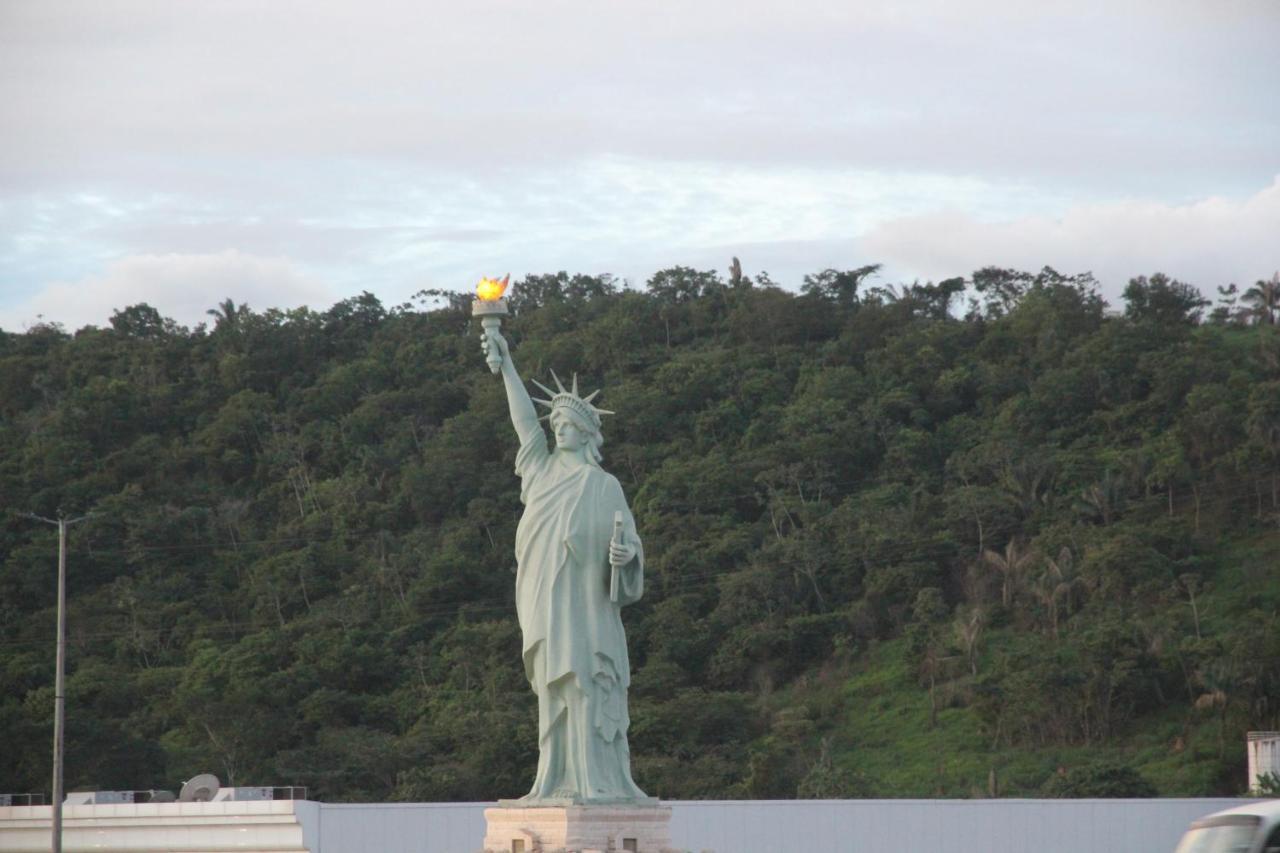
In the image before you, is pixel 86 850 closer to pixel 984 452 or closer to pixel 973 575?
pixel 973 575

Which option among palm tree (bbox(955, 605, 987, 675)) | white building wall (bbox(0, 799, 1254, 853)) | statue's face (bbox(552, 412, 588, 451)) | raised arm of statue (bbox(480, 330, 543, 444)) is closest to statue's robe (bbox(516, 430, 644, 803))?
statue's face (bbox(552, 412, 588, 451))

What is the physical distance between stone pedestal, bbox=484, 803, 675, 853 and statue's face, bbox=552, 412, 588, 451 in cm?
378

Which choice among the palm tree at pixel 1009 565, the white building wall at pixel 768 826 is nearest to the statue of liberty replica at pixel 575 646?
the white building wall at pixel 768 826

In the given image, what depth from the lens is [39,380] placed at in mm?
63750

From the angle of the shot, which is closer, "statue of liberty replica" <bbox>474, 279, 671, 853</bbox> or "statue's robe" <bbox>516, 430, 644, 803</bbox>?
"statue of liberty replica" <bbox>474, 279, 671, 853</bbox>

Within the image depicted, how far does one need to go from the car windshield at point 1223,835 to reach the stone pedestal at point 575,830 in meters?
6.56

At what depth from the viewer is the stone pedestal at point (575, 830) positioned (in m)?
20.7

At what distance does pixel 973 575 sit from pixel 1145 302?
16.6m

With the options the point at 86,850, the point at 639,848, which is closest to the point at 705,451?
the point at 86,850

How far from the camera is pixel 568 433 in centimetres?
2220

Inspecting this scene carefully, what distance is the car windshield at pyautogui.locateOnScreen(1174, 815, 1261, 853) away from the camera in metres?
15.1

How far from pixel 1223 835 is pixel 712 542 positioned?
3791cm

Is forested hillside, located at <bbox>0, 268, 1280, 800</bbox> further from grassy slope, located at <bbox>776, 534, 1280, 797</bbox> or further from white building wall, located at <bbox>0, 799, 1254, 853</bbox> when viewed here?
white building wall, located at <bbox>0, 799, 1254, 853</bbox>

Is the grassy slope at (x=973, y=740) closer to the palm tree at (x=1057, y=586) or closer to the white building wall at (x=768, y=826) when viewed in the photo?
the palm tree at (x=1057, y=586)
